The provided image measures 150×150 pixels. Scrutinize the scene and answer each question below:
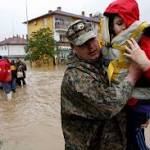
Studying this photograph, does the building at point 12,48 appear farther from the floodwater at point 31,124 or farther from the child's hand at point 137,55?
the child's hand at point 137,55

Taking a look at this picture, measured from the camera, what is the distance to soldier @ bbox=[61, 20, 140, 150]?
213 centimetres

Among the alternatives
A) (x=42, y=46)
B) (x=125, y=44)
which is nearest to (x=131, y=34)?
(x=125, y=44)

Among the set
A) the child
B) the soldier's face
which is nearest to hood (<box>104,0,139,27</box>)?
the child

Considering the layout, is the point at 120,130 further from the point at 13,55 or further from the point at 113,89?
the point at 13,55

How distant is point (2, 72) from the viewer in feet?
46.1

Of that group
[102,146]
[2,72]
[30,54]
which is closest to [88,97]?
[102,146]

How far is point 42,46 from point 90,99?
43981 millimetres

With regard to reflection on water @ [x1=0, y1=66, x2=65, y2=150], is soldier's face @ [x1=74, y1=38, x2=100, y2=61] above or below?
above

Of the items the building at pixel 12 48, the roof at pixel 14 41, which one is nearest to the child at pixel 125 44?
the building at pixel 12 48

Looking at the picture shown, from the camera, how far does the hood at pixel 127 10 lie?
2113mm

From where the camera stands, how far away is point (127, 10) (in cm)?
210

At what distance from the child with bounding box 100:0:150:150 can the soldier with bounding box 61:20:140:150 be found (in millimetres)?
49

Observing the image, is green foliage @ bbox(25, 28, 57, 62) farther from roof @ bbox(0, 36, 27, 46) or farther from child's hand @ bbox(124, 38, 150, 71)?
child's hand @ bbox(124, 38, 150, 71)

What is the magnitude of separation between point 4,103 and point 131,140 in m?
12.2
